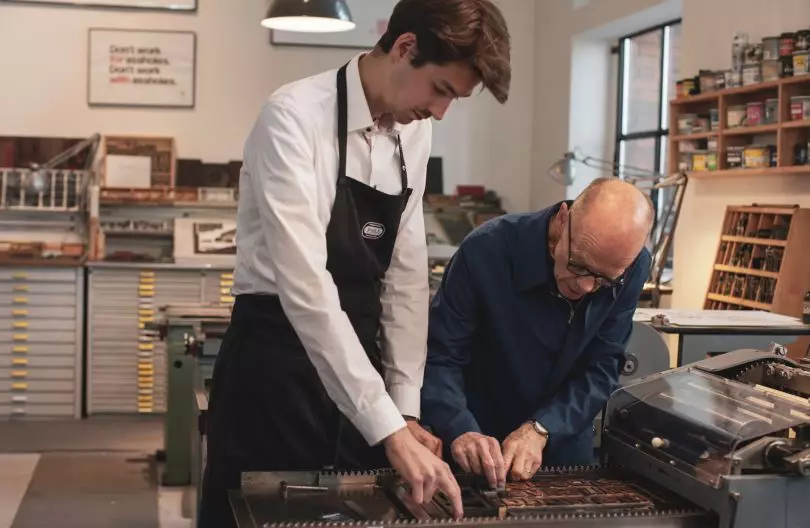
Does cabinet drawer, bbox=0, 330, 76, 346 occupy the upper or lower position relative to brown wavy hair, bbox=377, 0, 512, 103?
lower

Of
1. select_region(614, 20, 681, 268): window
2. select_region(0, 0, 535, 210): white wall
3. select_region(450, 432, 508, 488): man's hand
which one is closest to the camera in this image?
select_region(450, 432, 508, 488): man's hand

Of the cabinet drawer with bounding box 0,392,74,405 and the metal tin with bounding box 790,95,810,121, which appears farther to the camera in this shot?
the cabinet drawer with bounding box 0,392,74,405

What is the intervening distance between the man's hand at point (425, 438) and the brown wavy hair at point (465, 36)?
592 millimetres

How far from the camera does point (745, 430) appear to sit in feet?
4.86

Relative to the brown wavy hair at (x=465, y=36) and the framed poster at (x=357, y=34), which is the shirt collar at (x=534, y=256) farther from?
the framed poster at (x=357, y=34)

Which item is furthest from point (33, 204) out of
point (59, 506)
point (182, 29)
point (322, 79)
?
point (322, 79)

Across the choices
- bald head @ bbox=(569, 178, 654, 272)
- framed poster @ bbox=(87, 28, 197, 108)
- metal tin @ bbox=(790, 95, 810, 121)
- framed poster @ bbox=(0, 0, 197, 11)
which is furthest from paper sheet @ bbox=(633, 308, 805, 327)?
framed poster @ bbox=(0, 0, 197, 11)

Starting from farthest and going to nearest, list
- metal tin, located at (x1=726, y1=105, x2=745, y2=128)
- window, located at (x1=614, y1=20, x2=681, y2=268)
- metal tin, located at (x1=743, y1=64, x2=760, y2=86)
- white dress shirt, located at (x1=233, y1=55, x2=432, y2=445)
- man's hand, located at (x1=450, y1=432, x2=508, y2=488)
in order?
window, located at (x1=614, y1=20, x2=681, y2=268) → metal tin, located at (x1=726, y1=105, x2=745, y2=128) → metal tin, located at (x1=743, y1=64, x2=760, y2=86) → man's hand, located at (x1=450, y1=432, x2=508, y2=488) → white dress shirt, located at (x1=233, y1=55, x2=432, y2=445)

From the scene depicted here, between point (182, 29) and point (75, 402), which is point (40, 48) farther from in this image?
point (75, 402)

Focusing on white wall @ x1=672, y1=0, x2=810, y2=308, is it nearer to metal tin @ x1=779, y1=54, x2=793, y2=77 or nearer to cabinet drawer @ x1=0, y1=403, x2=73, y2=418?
metal tin @ x1=779, y1=54, x2=793, y2=77

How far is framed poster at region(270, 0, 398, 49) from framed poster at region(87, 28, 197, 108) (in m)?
0.61

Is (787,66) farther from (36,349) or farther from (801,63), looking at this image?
(36,349)

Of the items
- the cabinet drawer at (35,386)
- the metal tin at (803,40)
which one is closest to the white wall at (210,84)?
the cabinet drawer at (35,386)

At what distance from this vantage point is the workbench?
315cm
